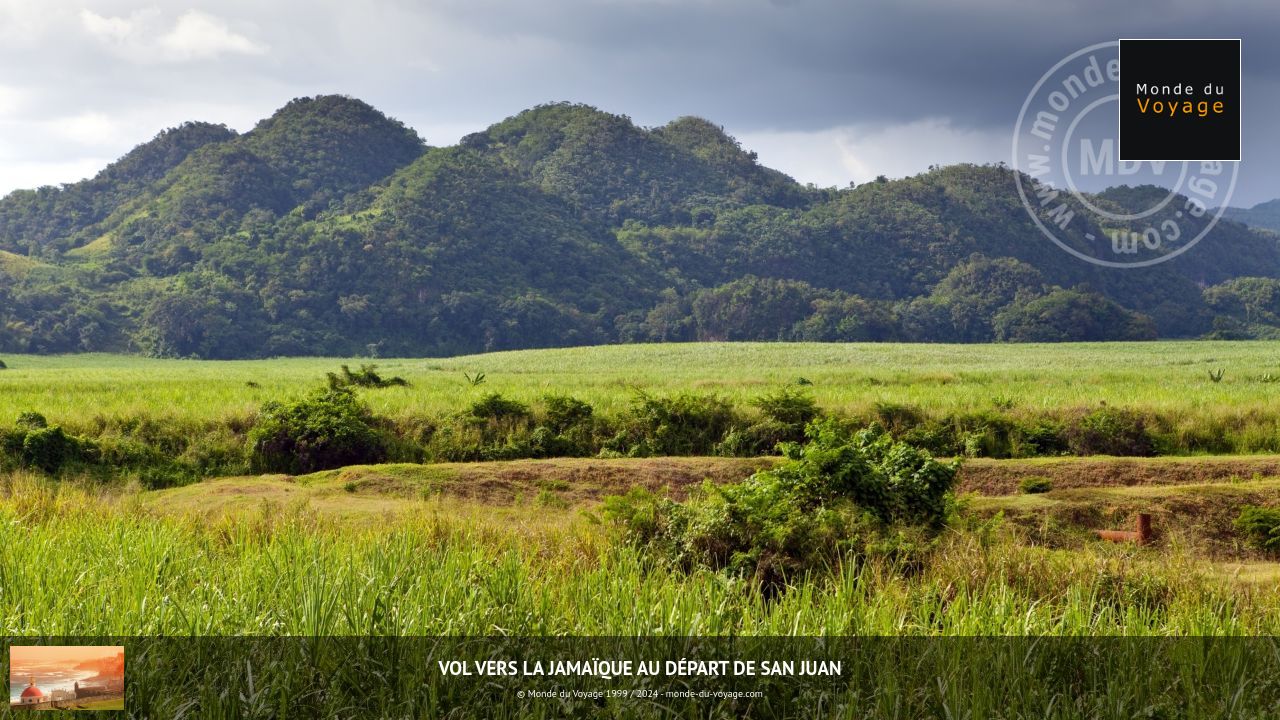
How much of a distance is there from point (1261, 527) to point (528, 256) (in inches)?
4268

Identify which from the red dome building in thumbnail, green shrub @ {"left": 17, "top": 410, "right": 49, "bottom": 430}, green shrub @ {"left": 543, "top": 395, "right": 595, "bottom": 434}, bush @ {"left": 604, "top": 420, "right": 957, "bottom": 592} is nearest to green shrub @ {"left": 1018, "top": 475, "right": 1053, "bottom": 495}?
bush @ {"left": 604, "top": 420, "right": 957, "bottom": 592}

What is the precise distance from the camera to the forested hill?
323ft

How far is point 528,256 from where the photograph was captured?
388ft

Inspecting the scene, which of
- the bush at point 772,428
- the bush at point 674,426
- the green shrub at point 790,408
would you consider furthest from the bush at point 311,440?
the green shrub at point 790,408

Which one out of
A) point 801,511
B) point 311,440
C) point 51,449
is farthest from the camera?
point 311,440

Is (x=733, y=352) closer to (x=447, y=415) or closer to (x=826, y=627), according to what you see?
(x=447, y=415)

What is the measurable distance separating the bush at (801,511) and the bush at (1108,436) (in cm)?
1085

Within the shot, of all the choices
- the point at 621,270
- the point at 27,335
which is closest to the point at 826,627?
the point at 27,335

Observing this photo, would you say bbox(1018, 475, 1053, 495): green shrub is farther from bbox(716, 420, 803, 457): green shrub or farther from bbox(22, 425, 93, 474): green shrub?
bbox(22, 425, 93, 474): green shrub

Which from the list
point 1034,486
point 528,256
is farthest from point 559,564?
point 528,256

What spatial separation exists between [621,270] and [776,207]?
43.4 meters

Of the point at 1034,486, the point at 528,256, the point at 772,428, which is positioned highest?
the point at 528,256

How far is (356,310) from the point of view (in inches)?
3912

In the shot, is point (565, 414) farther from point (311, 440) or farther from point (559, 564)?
point (559, 564)
